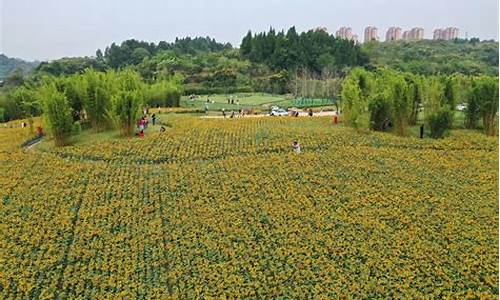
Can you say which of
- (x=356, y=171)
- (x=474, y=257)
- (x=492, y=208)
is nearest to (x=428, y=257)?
(x=474, y=257)

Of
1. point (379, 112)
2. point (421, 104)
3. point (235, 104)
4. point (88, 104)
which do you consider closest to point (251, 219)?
point (379, 112)

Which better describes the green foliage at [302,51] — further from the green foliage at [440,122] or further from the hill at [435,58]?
the green foliage at [440,122]

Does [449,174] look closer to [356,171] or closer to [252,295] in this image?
[356,171]

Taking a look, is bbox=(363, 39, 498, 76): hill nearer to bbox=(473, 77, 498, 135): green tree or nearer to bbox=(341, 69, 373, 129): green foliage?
bbox=(473, 77, 498, 135): green tree

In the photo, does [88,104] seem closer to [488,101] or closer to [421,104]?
[421,104]

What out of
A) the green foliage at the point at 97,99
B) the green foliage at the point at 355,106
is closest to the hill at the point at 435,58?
the green foliage at the point at 355,106

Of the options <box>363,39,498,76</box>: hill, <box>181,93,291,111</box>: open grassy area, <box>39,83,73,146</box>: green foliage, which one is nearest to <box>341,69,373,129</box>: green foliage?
<box>39,83,73,146</box>: green foliage
